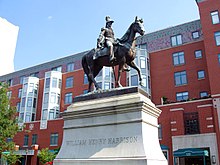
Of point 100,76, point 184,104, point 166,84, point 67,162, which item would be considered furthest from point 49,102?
point 67,162

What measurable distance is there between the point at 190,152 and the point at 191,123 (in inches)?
176

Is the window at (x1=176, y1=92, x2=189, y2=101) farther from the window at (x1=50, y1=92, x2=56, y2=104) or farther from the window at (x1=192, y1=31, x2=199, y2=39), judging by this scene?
the window at (x1=50, y1=92, x2=56, y2=104)

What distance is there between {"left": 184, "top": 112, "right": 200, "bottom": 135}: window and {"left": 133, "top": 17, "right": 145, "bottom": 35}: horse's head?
88.0 ft

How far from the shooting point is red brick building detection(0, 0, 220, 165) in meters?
31.5

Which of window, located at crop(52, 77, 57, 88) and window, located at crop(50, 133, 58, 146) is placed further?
window, located at crop(52, 77, 57, 88)

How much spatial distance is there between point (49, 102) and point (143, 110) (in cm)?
4744

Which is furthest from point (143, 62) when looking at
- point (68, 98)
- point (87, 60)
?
point (87, 60)

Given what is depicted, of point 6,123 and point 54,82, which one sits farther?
point 54,82

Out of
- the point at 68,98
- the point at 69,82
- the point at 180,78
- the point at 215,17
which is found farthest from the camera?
the point at 69,82

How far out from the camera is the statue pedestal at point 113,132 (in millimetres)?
6348

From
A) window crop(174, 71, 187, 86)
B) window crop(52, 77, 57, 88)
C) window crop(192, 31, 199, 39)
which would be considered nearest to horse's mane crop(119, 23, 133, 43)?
window crop(174, 71, 187, 86)

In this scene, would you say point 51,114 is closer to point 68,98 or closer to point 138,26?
point 68,98

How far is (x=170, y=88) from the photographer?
42688mm

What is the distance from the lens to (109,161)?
6305 millimetres
